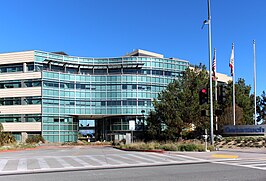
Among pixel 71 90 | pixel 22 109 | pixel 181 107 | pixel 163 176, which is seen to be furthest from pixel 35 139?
pixel 163 176

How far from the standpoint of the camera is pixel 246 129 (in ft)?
110

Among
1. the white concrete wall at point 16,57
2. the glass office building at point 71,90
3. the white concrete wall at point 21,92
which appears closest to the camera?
the white concrete wall at point 21,92

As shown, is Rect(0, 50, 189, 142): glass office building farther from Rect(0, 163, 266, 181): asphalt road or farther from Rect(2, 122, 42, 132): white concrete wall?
Rect(0, 163, 266, 181): asphalt road

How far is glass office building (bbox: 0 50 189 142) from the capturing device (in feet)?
181

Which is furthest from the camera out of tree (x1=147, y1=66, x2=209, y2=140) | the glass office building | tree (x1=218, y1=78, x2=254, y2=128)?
the glass office building

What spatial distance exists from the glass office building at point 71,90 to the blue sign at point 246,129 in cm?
2319

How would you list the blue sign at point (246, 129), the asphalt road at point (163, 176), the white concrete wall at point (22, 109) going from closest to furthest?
1. the asphalt road at point (163, 176)
2. the blue sign at point (246, 129)
3. the white concrete wall at point (22, 109)

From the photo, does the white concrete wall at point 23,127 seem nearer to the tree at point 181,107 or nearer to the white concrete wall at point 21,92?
the white concrete wall at point 21,92

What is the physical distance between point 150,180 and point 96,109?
1891 inches

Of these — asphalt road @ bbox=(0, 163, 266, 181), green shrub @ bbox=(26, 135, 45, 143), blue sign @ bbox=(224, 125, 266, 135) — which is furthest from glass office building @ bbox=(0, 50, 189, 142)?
asphalt road @ bbox=(0, 163, 266, 181)

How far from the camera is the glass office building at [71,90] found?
5506 centimetres

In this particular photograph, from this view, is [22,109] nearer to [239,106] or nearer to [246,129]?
[239,106]

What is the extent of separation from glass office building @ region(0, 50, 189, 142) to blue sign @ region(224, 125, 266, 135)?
23189 millimetres

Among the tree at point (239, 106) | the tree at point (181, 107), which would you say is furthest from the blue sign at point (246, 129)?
the tree at point (239, 106)
